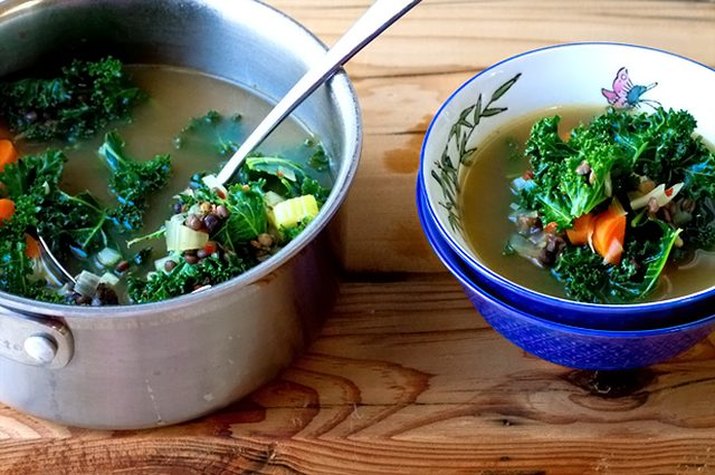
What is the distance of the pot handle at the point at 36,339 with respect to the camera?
3.91 ft

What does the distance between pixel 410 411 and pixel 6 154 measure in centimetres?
80

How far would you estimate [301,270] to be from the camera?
4.32ft

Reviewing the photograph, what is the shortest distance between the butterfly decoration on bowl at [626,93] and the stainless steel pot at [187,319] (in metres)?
0.44

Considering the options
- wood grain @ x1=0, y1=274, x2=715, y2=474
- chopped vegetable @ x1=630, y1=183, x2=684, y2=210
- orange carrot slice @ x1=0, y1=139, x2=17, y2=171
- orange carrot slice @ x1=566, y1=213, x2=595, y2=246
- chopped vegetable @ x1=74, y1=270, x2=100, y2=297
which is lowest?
wood grain @ x1=0, y1=274, x2=715, y2=474

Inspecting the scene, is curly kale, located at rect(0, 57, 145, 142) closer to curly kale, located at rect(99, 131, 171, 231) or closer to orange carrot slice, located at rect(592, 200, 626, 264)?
curly kale, located at rect(99, 131, 171, 231)

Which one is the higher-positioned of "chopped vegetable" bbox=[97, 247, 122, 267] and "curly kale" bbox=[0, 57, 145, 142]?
"curly kale" bbox=[0, 57, 145, 142]

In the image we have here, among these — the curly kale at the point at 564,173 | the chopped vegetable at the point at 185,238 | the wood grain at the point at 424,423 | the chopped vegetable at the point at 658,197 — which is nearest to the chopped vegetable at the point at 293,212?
the chopped vegetable at the point at 185,238

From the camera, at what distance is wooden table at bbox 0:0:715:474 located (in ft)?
4.55

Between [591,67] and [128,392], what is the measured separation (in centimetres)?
88

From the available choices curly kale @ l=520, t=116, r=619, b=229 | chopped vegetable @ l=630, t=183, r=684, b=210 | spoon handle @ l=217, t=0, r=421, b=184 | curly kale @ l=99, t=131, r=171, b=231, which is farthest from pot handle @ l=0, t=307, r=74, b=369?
chopped vegetable @ l=630, t=183, r=684, b=210

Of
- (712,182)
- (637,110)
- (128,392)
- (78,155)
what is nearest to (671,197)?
(712,182)

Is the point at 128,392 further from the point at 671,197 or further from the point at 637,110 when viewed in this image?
the point at 637,110

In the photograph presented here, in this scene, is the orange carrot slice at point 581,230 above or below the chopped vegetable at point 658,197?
below

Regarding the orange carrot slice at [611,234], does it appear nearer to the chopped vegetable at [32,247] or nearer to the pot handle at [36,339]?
the pot handle at [36,339]
